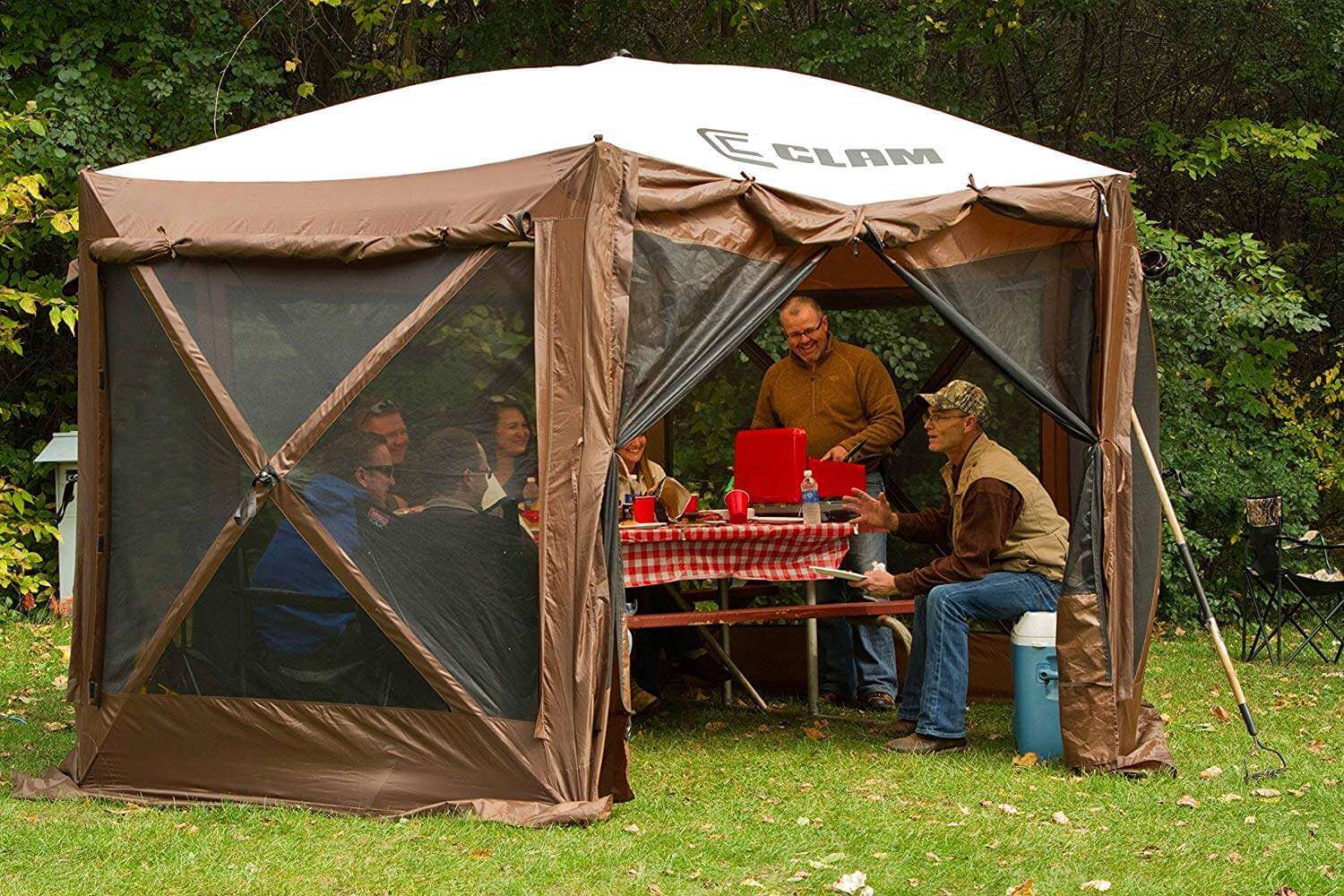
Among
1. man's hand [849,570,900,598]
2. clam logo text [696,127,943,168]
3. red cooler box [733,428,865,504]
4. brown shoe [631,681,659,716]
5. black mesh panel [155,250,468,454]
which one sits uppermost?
clam logo text [696,127,943,168]

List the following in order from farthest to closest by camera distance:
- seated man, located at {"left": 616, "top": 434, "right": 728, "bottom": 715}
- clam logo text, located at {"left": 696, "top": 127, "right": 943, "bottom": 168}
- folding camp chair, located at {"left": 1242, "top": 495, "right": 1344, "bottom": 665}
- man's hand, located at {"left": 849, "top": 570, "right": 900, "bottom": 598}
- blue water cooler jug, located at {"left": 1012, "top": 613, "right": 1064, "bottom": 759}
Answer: folding camp chair, located at {"left": 1242, "top": 495, "right": 1344, "bottom": 665}
seated man, located at {"left": 616, "top": 434, "right": 728, "bottom": 715}
man's hand, located at {"left": 849, "top": 570, "right": 900, "bottom": 598}
blue water cooler jug, located at {"left": 1012, "top": 613, "right": 1064, "bottom": 759}
clam logo text, located at {"left": 696, "top": 127, "right": 943, "bottom": 168}

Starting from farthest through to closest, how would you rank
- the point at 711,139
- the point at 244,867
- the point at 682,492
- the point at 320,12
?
1. the point at 320,12
2. the point at 682,492
3. the point at 711,139
4. the point at 244,867

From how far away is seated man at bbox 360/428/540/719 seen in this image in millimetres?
5250

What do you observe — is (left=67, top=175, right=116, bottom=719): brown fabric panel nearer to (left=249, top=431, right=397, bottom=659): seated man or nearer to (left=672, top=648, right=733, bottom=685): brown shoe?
(left=249, top=431, right=397, bottom=659): seated man

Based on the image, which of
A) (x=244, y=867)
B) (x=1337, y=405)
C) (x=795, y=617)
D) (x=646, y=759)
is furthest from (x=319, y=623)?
(x=1337, y=405)

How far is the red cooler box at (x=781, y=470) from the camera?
6.89 meters

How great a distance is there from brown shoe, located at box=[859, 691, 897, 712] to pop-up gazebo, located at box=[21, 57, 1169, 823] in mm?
1512

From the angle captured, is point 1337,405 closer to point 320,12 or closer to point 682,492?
point 682,492

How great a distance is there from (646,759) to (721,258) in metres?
1.95

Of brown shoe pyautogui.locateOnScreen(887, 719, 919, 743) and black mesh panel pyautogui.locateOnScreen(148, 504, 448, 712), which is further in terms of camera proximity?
brown shoe pyautogui.locateOnScreen(887, 719, 919, 743)

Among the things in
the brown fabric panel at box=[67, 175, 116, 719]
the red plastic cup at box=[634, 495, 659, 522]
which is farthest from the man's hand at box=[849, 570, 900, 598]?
the brown fabric panel at box=[67, 175, 116, 719]

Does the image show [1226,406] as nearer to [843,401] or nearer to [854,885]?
[843,401]

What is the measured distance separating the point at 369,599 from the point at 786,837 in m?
1.51

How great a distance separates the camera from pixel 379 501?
5340 millimetres
